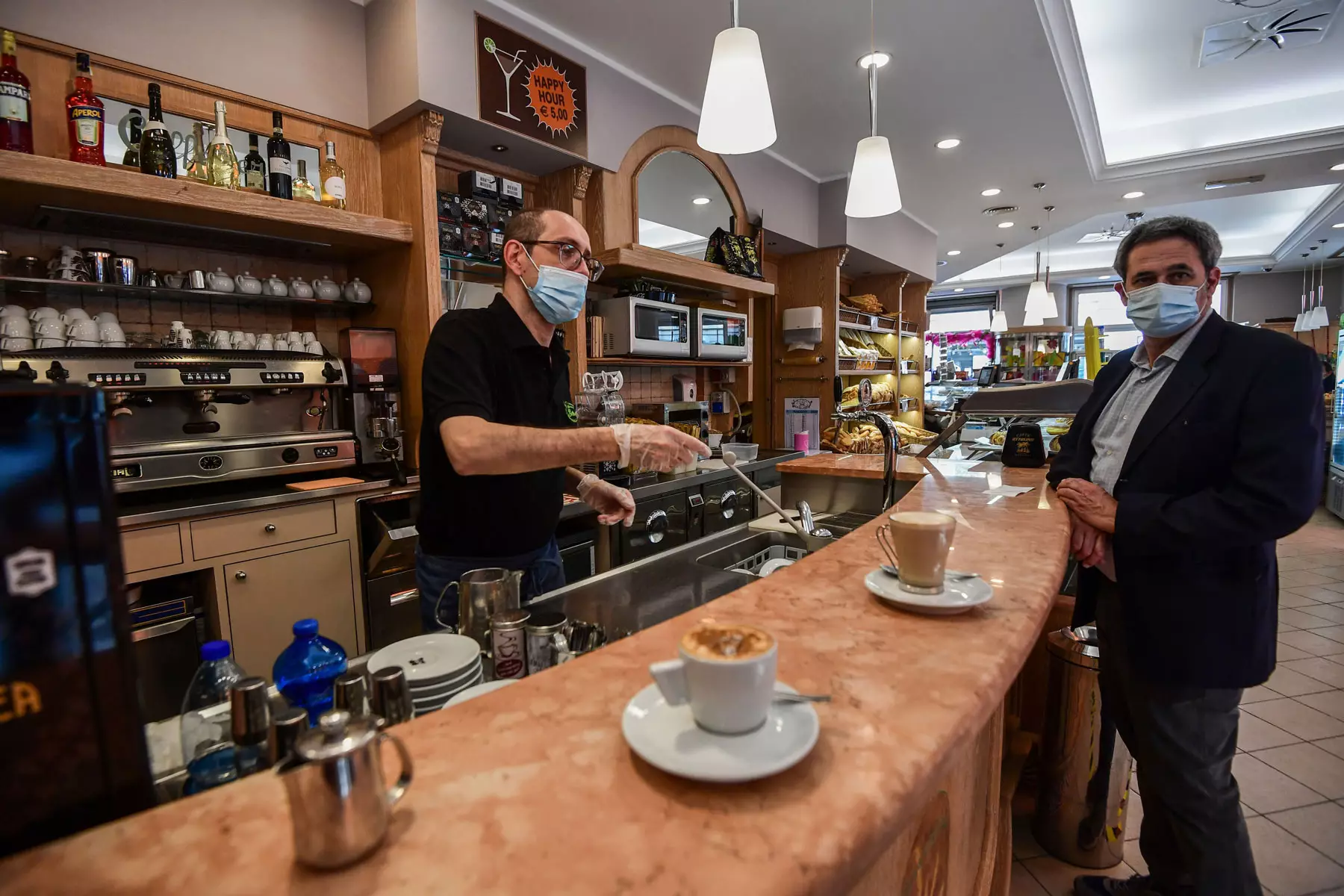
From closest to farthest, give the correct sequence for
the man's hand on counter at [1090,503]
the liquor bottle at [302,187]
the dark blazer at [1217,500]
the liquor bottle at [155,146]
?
the dark blazer at [1217,500] → the man's hand on counter at [1090,503] → the liquor bottle at [155,146] → the liquor bottle at [302,187]

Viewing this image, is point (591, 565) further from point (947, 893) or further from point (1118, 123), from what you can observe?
point (1118, 123)

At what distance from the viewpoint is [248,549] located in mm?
2369

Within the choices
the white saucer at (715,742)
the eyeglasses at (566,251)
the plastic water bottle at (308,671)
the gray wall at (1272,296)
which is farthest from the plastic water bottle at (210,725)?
the gray wall at (1272,296)

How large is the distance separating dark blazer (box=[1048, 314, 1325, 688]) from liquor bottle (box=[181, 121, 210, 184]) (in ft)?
11.0

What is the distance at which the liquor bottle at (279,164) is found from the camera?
8.36 ft

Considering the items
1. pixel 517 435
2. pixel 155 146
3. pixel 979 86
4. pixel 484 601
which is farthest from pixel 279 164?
pixel 979 86

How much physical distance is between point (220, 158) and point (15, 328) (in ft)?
3.07

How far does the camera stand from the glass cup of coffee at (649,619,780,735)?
1.81 feet

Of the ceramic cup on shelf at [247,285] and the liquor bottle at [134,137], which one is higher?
the liquor bottle at [134,137]

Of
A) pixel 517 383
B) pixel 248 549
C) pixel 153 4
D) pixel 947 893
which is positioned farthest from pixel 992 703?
pixel 153 4

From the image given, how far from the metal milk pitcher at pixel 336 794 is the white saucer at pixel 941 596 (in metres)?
0.76

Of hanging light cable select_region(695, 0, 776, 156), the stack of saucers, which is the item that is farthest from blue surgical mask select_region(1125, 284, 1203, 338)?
the stack of saucers

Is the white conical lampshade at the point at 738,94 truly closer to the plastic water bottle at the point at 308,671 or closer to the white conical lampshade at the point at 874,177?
the white conical lampshade at the point at 874,177

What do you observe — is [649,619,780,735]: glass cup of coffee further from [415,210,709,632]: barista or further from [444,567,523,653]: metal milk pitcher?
[415,210,709,632]: barista
